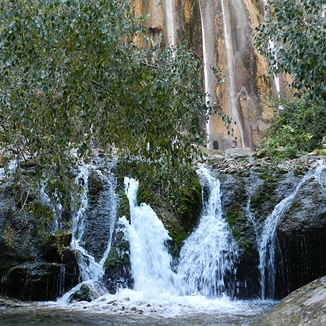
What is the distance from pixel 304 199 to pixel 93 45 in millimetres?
8633

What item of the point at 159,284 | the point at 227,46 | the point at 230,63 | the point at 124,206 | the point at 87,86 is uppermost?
the point at 227,46

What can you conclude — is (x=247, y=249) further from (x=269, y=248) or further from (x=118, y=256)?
(x=118, y=256)

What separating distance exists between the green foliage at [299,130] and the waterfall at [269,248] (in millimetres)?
5078

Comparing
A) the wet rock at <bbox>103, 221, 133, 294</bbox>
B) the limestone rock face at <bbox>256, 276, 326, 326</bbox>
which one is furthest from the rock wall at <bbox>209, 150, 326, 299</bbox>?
the limestone rock face at <bbox>256, 276, 326, 326</bbox>

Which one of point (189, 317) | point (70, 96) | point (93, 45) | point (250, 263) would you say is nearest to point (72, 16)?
point (93, 45)

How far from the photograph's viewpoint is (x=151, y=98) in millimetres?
6035

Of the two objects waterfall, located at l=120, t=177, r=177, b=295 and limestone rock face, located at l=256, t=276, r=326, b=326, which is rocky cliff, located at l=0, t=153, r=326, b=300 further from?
limestone rock face, located at l=256, t=276, r=326, b=326

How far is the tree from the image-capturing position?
5.56 m

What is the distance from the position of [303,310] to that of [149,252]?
5.88 metres

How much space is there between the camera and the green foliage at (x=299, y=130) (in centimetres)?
1984

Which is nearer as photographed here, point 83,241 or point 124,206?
point 83,241

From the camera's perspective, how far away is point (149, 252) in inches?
509

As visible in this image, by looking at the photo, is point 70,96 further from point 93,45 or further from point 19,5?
point 19,5

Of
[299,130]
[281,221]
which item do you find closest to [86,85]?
[281,221]
